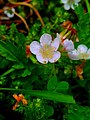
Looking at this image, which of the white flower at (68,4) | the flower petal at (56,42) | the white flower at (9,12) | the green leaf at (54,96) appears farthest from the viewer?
the white flower at (9,12)

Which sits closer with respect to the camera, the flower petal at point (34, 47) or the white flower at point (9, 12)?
the flower petal at point (34, 47)

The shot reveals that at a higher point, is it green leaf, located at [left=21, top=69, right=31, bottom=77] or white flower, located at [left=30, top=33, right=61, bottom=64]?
white flower, located at [left=30, top=33, right=61, bottom=64]

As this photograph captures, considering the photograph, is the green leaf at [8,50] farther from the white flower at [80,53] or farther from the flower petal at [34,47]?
the white flower at [80,53]

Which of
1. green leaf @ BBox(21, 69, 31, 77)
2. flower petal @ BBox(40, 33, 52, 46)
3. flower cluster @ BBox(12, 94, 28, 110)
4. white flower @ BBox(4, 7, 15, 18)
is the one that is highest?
white flower @ BBox(4, 7, 15, 18)

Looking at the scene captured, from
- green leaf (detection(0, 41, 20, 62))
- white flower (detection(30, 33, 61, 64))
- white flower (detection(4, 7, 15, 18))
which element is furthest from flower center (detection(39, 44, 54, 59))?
white flower (detection(4, 7, 15, 18))

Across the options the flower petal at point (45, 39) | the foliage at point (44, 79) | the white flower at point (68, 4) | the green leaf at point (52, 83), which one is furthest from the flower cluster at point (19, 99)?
the white flower at point (68, 4)

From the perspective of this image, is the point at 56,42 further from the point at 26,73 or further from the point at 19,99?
the point at 19,99

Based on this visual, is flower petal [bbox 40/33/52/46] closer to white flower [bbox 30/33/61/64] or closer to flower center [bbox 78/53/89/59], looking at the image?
white flower [bbox 30/33/61/64]

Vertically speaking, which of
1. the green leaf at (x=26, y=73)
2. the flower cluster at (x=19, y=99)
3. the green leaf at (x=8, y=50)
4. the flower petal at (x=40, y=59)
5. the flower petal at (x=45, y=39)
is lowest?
the flower cluster at (x=19, y=99)
